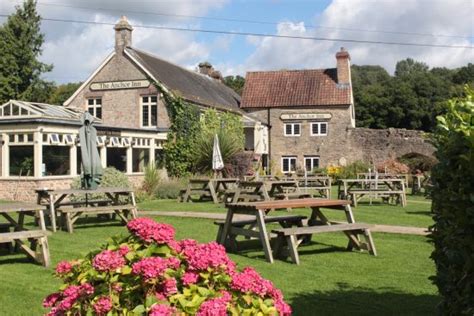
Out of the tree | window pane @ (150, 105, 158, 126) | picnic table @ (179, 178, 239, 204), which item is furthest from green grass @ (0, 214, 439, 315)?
the tree

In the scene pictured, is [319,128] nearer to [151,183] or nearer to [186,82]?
[186,82]

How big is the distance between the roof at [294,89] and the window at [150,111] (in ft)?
41.5

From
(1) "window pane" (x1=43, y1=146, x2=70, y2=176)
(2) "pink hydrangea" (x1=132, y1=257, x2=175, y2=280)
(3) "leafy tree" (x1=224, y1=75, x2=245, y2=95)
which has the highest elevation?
(3) "leafy tree" (x1=224, y1=75, x2=245, y2=95)

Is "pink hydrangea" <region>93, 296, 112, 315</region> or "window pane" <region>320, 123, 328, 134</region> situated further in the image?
"window pane" <region>320, 123, 328, 134</region>

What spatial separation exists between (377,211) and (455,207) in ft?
41.3

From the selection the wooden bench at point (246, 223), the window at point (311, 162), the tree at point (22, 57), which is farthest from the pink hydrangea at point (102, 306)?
the tree at point (22, 57)

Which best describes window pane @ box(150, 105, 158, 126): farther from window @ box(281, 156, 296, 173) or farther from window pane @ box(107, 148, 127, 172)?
window @ box(281, 156, 296, 173)

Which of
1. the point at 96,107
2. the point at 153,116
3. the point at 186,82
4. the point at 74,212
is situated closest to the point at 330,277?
the point at 74,212

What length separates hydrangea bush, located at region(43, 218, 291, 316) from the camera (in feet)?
10.3

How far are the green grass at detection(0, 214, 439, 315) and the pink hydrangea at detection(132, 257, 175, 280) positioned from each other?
8.26 feet

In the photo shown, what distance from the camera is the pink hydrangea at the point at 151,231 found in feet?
11.5

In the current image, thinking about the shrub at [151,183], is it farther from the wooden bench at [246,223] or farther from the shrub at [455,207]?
the shrub at [455,207]

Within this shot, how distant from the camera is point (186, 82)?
3500 centimetres

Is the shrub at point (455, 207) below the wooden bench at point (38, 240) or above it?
above
